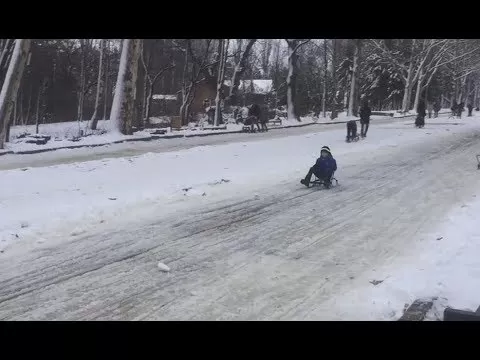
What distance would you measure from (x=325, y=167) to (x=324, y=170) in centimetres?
13

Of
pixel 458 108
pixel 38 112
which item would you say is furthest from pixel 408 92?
pixel 38 112

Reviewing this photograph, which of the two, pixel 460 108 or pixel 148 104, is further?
pixel 148 104

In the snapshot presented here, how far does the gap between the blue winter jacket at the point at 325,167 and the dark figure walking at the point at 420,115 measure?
7.61 m

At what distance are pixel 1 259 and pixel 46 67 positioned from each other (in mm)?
4894

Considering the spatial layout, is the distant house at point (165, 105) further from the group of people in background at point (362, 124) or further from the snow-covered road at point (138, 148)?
the group of people in background at point (362, 124)

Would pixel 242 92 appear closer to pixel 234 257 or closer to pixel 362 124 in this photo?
pixel 362 124

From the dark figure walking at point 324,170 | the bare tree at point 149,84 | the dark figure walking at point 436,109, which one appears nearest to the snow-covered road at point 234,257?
the dark figure walking at point 324,170

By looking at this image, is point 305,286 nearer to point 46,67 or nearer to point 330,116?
point 46,67

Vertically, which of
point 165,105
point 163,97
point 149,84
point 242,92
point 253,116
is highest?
point 242,92

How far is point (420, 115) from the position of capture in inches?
623

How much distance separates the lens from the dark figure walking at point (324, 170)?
29.2 ft

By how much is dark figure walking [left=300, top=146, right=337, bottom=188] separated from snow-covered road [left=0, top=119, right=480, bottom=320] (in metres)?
0.28
